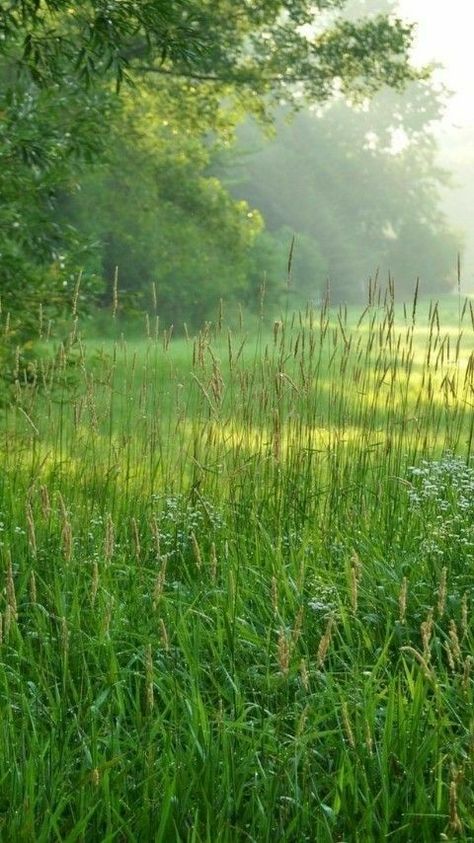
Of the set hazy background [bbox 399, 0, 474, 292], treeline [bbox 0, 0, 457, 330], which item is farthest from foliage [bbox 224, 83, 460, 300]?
hazy background [bbox 399, 0, 474, 292]

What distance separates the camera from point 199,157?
838 inches

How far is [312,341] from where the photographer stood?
15.7 feet

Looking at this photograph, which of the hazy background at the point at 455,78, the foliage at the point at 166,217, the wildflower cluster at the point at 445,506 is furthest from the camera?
the hazy background at the point at 455,78

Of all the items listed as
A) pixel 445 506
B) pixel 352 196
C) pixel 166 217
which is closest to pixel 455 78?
pixel 352 196

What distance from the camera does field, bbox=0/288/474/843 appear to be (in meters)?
2.52

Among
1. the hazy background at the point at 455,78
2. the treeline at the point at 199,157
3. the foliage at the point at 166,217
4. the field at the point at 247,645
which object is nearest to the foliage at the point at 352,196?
the treeline at the point at 199,157

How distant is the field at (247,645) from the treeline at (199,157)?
3.44 feet

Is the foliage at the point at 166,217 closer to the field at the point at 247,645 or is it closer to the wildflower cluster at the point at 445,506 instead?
the field at the point at 247,645

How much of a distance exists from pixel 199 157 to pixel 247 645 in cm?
1866

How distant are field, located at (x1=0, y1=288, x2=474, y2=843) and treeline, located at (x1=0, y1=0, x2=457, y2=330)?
1.05 m

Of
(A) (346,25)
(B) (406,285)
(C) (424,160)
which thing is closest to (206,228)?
(A) (346,25)

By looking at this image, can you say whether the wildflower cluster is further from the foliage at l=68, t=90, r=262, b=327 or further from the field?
the foliage at l=68, t=90, r=262, b=327

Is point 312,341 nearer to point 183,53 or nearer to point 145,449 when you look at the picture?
point 145,449

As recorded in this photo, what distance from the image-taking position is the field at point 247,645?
2.52m
